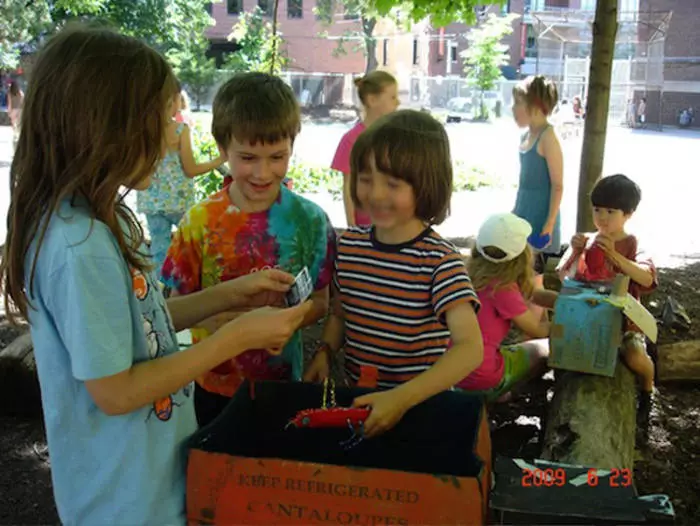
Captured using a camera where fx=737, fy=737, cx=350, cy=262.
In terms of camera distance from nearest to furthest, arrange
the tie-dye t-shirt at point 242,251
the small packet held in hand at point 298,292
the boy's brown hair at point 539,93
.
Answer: the small packet held in hand at point 298,292 → the tie-dye t-shirt at point 242,251 → the boy's brown hair at point 539,93

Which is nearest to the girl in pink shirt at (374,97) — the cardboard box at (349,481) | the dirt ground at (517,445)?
the dirt ground at (517,445)

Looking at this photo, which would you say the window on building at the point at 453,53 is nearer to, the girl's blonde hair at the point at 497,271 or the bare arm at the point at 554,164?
the bare arm at the point at 554,164

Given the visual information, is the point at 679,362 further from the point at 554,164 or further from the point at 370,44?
the point at 370,44

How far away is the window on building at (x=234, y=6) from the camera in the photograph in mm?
41812

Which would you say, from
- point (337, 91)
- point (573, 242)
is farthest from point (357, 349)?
point (337, 91)

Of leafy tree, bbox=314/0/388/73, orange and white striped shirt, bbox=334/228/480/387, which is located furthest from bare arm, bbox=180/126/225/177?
leafy tree, bbox=314/0/388/73

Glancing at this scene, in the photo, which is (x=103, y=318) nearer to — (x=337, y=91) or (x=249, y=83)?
(x=249, y=83)

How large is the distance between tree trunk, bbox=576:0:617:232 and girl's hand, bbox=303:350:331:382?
3690 millimetres

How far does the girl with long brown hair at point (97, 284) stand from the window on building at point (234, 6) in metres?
43.1

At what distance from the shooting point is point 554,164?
203 inches

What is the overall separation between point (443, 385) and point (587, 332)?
152cm

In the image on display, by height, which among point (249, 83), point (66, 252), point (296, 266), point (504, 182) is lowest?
point (504, 182)

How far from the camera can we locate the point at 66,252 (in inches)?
55.3

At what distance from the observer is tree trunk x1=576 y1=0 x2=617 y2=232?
Result: 5.34 meters
